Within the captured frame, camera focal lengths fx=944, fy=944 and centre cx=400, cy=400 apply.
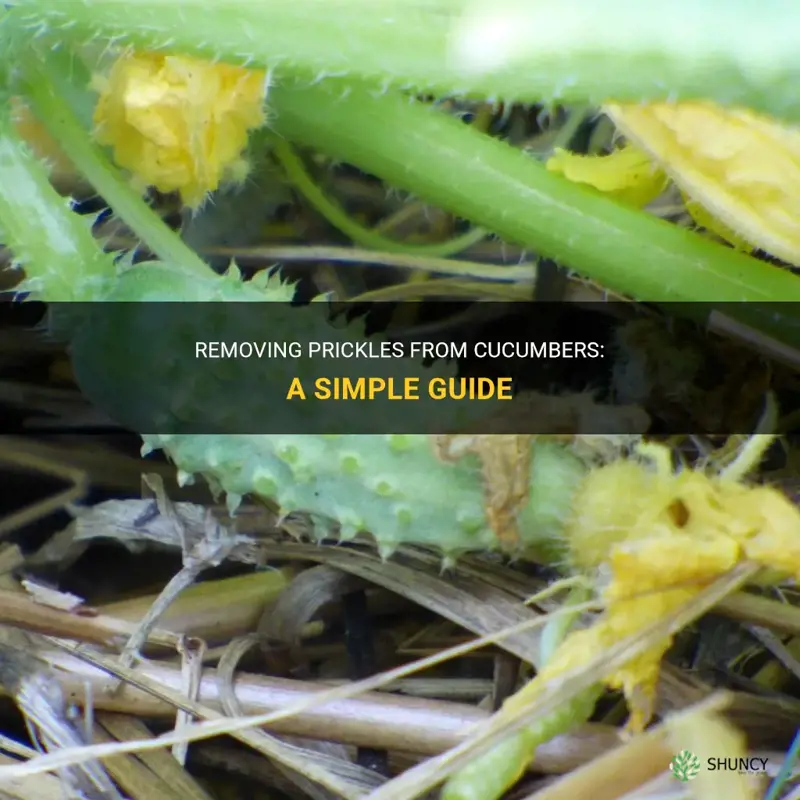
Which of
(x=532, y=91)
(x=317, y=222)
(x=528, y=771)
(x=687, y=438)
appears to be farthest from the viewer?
(x=317, y=222)

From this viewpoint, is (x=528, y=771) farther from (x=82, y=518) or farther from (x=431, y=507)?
(x=82, y=518)

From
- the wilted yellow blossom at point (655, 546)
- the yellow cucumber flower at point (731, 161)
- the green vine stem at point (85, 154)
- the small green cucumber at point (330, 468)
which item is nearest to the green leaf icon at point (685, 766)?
the wilted yellow blossom at point (655, 546)

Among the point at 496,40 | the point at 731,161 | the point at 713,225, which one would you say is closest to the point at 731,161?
the point at 731,161

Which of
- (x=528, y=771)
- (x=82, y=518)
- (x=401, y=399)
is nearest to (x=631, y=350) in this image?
(x=401, y=399)

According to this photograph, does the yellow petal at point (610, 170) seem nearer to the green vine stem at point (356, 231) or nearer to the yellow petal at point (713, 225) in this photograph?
the yellow petal at point (713, 225)

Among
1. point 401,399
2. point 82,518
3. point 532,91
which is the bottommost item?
point 82,518

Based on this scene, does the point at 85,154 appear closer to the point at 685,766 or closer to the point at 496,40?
the point at 496,40
